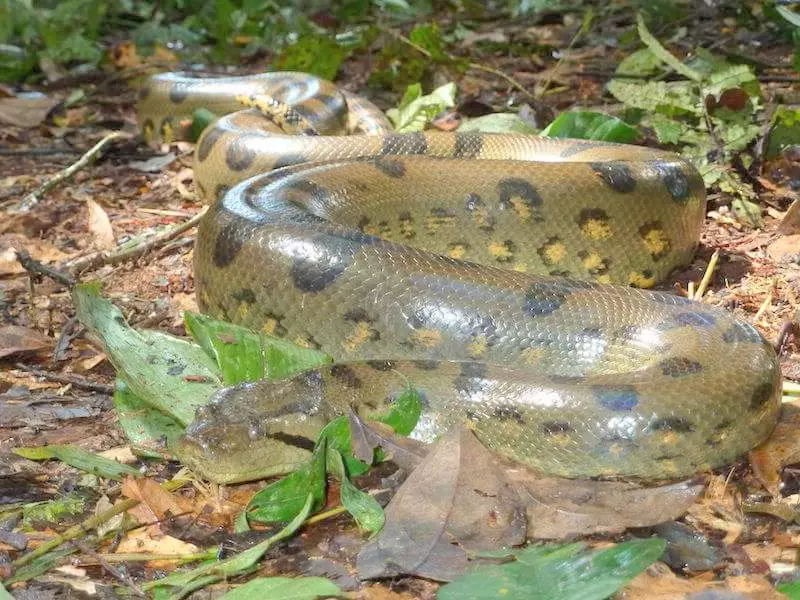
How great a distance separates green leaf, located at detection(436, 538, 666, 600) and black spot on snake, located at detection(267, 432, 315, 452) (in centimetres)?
102

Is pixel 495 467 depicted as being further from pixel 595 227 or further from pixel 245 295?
pixel 595 227

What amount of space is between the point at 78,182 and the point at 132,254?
1.83 m

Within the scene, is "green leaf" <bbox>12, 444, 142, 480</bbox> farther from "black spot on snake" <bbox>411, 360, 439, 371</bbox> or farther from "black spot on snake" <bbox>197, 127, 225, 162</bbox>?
"black spot on snake" <bbox>197, 127, 225, 162</bbox>

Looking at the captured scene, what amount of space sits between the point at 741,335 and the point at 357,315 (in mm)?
1555

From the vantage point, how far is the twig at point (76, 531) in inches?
134

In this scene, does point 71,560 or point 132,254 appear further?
point 132,254

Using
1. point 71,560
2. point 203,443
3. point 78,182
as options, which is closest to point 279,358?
point 203,443

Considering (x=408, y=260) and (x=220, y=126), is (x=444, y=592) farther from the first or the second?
(x=220, y=126)

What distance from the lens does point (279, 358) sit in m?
4.29

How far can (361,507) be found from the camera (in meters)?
3.44

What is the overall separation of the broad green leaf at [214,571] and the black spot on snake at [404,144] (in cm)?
Answer: 394

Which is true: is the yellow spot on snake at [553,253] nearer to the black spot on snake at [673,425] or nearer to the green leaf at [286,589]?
the black spot on snake at [673,425]

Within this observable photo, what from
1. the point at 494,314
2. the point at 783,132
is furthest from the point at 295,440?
the point at 783,132

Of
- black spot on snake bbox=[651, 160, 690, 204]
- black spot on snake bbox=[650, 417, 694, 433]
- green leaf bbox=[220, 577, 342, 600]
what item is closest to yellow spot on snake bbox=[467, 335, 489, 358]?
black spot on snake bbox=[650, 417, 694, 433]
